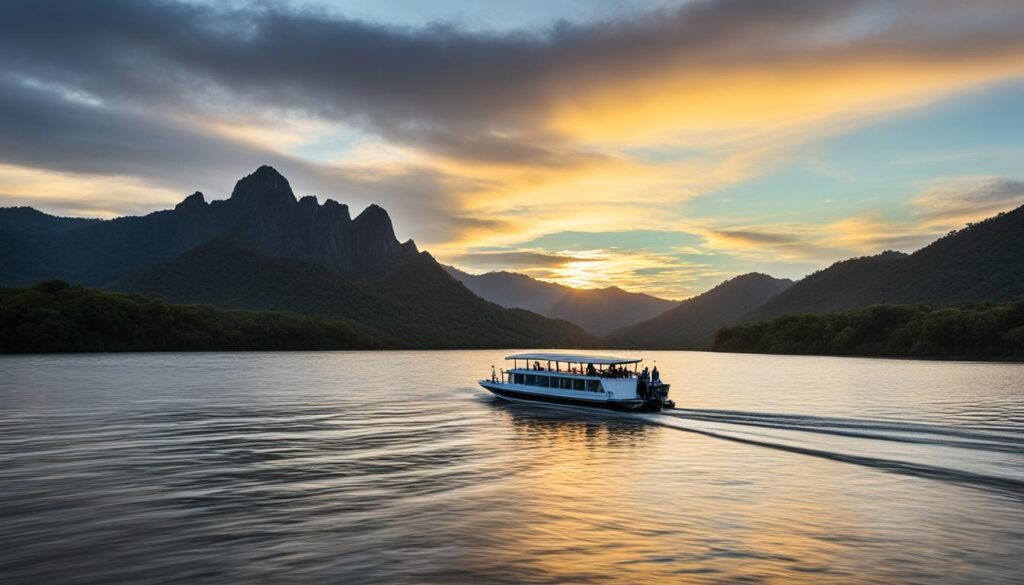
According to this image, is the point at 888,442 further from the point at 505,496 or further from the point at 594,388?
the point at 505,496

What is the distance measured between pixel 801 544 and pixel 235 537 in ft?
68.9

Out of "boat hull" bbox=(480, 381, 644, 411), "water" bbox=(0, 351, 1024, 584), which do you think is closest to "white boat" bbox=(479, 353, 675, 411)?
"boat hull" bbox=(480, 381, 644, 411)

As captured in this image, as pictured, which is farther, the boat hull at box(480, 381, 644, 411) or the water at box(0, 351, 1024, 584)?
the boat hull at box(480, 381, 644, 411)

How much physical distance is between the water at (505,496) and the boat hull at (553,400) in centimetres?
299

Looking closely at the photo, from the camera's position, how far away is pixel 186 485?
1268 inches

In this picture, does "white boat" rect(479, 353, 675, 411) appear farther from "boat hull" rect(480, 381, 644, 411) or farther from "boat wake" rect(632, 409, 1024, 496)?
"boat wake" rect(632, 409, 1024, 496)

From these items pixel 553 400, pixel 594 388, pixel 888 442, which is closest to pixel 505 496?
pixel 888 442

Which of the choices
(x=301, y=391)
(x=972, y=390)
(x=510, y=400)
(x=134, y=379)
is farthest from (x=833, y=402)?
(x=134, y=379)

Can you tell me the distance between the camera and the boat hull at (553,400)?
69875mm

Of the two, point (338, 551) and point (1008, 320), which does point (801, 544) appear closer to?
point (338, 551)

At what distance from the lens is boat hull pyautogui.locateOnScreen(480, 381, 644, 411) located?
6988 centimetres

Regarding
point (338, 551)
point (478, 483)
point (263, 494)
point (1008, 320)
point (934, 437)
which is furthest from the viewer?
point (1008, 320)

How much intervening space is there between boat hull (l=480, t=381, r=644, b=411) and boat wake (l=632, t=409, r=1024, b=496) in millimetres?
2755

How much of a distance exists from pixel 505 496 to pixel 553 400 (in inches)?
1797
